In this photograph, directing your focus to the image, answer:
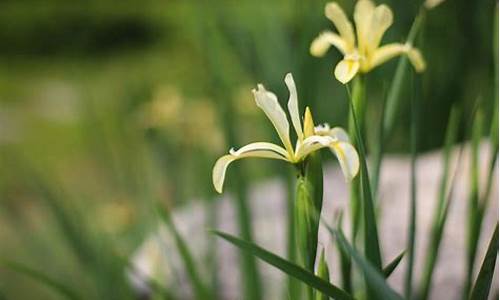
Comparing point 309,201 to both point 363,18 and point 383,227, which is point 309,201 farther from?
point 383,227

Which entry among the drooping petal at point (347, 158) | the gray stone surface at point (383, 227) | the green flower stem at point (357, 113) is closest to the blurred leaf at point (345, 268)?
the green flower stem at point (357, 113)

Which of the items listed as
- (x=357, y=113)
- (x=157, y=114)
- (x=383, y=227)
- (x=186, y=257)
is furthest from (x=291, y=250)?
(x=157, y=114)

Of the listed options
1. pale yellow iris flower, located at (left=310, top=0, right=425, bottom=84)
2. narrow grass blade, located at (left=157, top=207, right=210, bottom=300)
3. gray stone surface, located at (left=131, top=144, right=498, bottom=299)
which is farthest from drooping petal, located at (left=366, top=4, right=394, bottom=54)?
gray stone surface, located at (left=131, top=144, right=498, bottom=299)

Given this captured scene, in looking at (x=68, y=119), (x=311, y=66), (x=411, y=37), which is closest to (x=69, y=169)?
(x=68, y=119)

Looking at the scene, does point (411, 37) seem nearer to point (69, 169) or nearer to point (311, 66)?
point (311, 66)

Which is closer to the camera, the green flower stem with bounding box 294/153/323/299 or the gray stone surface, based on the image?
the green flower stem with bounding box 294/153/323/299

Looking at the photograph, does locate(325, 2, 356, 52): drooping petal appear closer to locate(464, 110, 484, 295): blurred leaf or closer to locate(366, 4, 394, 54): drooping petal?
locate(366, 4, 394, 54): drooping petal
